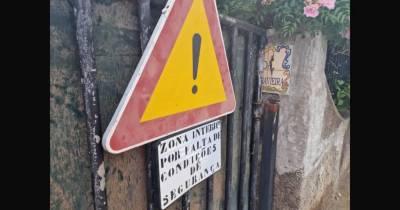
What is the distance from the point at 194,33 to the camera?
1380mm

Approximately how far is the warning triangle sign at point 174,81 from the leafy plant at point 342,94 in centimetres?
285

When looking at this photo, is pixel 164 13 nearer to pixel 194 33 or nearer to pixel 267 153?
pixel 194 33

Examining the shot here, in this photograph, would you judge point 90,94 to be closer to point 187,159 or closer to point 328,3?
point 187,159

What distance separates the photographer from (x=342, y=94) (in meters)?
3.88

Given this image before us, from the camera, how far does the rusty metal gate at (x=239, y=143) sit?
1231mm

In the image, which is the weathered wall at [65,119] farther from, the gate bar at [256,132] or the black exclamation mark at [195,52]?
the gate bar at [256,132]

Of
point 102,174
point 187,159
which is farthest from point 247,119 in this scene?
point 102,174

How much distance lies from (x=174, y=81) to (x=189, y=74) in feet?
0.45

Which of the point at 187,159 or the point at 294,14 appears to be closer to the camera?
the point at 187,159

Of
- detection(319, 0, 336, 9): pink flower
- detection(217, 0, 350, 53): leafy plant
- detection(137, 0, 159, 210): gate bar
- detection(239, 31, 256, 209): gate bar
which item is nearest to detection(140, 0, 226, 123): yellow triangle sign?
detection(137, 0, 159, 210): gate bar

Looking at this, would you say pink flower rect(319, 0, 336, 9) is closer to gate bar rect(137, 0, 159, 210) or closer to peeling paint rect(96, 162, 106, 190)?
gate bar rect(137, 0, 159, 210)

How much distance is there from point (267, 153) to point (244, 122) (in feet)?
1.81

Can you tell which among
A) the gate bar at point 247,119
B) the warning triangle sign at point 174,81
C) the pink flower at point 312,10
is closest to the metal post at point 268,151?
the gate bar at point 247,119

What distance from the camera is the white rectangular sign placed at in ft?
4.44
